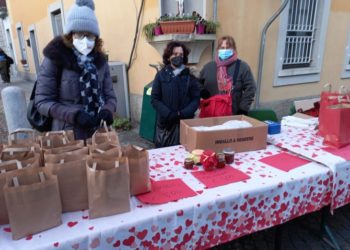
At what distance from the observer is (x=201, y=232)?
4.22 ft

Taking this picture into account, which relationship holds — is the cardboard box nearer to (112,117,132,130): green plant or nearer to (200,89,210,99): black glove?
(200,89,210,99): black glove

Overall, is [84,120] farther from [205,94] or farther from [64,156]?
[205,94]

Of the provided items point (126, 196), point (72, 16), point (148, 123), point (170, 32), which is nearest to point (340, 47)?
point (170, 32)

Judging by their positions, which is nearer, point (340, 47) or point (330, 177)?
point (330, 177)

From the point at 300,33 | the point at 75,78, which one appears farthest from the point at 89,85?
the point at 300,33

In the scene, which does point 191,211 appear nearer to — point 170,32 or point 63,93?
point 63,93

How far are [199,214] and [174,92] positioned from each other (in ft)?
4.61

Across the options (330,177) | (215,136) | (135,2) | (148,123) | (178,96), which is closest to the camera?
(330,177)

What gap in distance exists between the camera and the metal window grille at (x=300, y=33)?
493cm

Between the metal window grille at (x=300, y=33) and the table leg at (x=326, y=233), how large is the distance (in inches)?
143

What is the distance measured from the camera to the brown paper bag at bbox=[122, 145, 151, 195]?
123 cm

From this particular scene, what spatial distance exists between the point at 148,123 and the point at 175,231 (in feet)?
10.2

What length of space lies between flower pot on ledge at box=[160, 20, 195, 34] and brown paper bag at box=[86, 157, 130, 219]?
9.55ft

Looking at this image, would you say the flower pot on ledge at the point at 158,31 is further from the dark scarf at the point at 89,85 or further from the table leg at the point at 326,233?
the table leg at the point at 326,233
